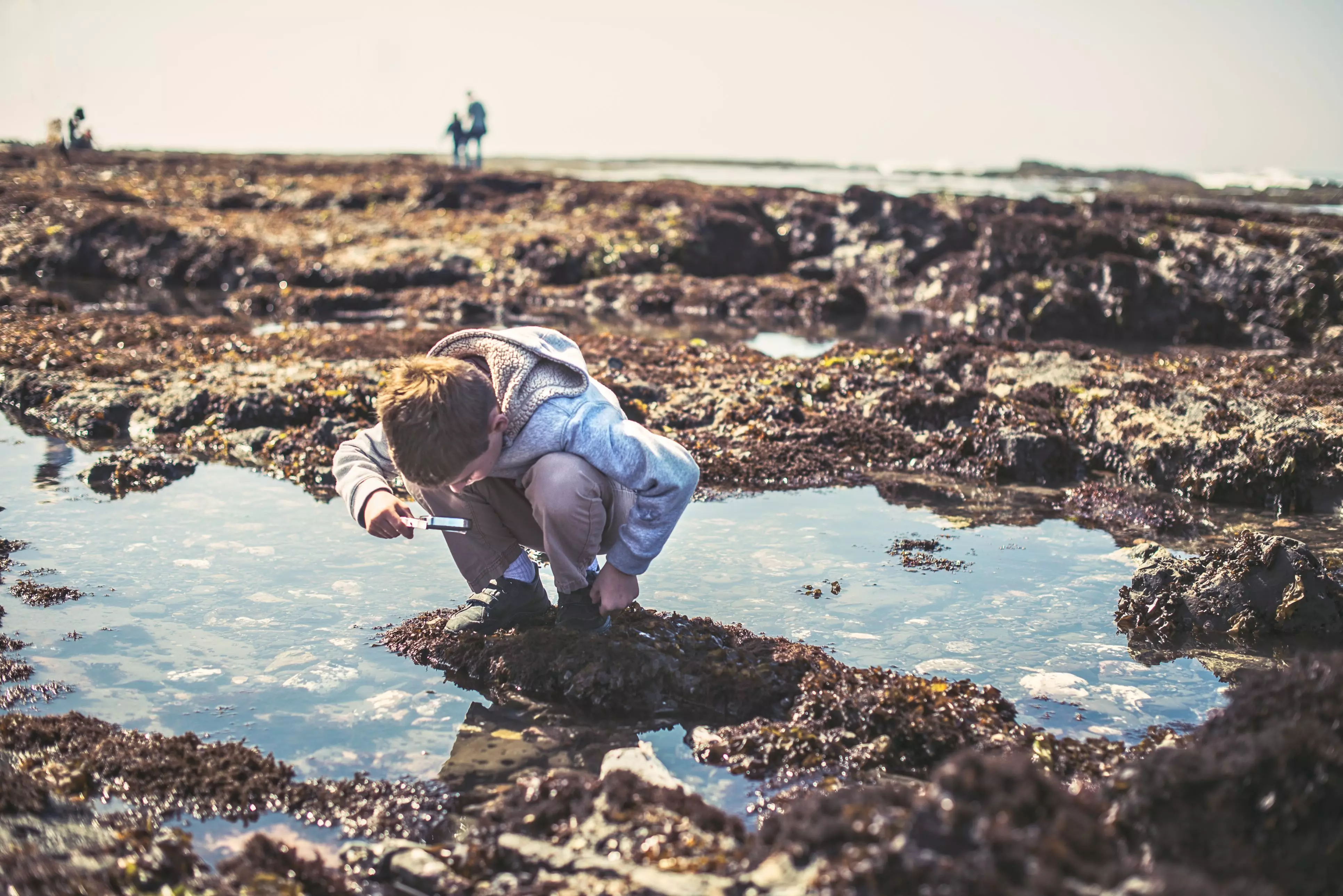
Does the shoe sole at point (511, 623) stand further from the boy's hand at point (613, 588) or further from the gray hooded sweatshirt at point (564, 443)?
the gray hooded sweatshirt at point (564, 443)

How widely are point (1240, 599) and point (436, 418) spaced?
12.5 ft

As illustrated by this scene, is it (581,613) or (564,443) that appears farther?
(581,613)

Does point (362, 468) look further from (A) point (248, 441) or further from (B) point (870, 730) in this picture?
(A) point (248, 441)

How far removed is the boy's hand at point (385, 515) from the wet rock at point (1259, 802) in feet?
8.14

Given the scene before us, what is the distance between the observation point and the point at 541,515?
3.78m

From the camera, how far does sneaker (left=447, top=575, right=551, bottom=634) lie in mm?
4281

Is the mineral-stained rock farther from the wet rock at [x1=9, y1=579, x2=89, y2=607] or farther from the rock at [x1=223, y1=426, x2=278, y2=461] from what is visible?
the rock at [x1=223, y1=426, x2=278, y2=461]

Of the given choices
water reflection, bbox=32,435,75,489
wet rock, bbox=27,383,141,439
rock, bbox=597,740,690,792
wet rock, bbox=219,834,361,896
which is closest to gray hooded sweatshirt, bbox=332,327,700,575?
rock, bbox=597,740,690,792

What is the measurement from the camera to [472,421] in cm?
346

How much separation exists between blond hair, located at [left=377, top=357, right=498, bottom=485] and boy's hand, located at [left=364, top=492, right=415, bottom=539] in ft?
0.64

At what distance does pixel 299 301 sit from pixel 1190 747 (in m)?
18.1

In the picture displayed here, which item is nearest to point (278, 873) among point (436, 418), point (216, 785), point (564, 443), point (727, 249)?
point (216, 785)

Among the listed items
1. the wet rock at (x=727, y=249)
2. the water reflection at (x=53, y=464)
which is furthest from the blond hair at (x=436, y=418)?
the wet rock at (x=727, y=249)

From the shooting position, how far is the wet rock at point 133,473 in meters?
6.78
